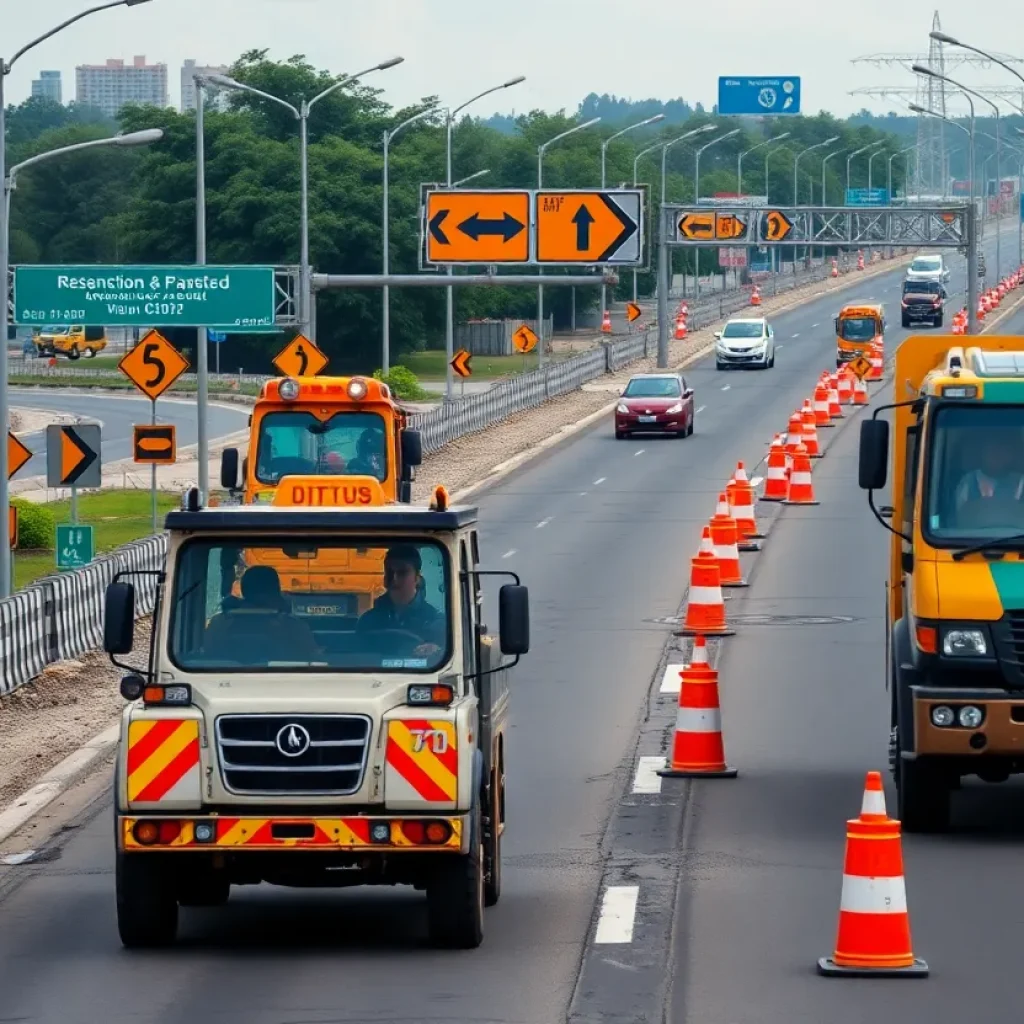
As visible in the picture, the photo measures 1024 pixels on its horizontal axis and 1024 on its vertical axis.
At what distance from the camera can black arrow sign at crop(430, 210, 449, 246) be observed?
55.6 meters

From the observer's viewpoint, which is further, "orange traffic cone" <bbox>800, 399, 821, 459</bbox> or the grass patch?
"orange traffic cone" <bbox>800, 399, 821, 459</bbox>

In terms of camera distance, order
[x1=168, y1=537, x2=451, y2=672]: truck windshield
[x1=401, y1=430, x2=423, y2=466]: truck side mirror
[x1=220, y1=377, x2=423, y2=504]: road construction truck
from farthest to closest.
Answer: [x1=401, y1=430, x2=423, y2=466]: truck side mirror, [x1=220, y1=377, x2=423, y2=504]: road construction truck, [x1=168, y1=537, x2=451, y2=672]: truck windshield

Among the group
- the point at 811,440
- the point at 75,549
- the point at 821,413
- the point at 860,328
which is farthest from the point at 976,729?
the point at 860,328

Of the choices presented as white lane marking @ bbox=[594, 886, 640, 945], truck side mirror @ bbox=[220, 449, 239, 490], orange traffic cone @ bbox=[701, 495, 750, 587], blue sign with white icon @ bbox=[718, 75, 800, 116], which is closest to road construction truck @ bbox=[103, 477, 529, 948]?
white lane marking @ bbox=[594, 886, 640, 945]

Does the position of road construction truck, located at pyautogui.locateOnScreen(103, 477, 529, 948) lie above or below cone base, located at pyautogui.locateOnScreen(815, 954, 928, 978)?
above

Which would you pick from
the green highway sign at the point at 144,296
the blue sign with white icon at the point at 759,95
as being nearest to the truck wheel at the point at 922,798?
the green highway sign at the point at 144,296

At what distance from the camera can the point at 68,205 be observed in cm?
13800

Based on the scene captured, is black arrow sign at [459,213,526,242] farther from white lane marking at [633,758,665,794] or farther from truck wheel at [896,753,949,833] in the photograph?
truck wheel at [896,753,949,833]

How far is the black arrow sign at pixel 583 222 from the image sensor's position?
5325 centimetres

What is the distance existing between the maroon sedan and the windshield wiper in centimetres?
3967

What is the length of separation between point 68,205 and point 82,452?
4481 inches

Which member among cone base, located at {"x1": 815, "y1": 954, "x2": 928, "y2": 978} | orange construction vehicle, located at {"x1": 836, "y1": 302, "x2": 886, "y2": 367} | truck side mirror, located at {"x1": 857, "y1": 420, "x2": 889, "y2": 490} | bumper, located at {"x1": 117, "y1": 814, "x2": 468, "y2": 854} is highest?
truck side mirror, located at {"x1": 857, "y1": 420, "x2": 889, "y2": 490}

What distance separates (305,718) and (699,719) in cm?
573

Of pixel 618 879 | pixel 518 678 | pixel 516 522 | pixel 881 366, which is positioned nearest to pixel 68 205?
pixel 881 366
